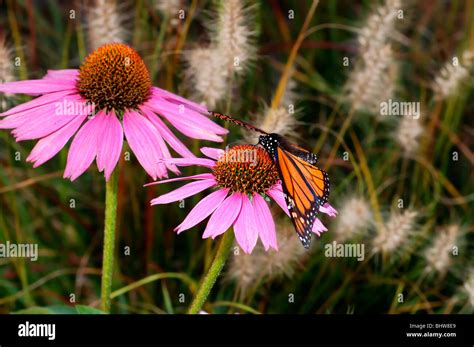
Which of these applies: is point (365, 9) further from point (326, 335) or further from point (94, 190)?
point (326, 335)

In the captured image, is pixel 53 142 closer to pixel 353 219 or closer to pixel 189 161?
pixel 189 161

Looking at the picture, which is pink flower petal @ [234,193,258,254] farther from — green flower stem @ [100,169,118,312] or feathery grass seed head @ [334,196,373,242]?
feathery grass seed head @ [334,196,373,242]

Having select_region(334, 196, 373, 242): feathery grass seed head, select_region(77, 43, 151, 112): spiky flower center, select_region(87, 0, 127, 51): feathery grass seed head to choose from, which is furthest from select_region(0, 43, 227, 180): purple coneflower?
select_region(334, 196, 373, 242): feathery grass seed head

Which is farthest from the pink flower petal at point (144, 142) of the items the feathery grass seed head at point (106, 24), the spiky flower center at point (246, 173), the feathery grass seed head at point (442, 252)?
the feathery grass seed head at point (442, 252)

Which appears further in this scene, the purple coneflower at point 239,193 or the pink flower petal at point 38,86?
the pink flower petal at point 38,86

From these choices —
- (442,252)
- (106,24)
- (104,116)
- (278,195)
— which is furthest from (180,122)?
(442,252)

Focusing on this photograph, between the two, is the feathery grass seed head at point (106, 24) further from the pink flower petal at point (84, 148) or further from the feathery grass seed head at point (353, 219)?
the feathery grass seed head at point (353, 219)
